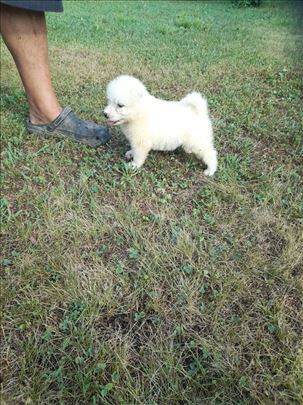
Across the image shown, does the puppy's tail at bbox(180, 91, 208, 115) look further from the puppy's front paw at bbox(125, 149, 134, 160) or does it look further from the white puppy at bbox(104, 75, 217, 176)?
the puppy's front paw at bbox(125, 149, 134, 160)

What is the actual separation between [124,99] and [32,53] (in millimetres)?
648

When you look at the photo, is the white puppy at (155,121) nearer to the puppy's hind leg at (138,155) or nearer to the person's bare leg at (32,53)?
the puppy's hind leg at (138,155)

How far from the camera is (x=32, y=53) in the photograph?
8.04ft

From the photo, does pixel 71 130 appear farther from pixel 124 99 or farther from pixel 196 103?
pixel 196 103

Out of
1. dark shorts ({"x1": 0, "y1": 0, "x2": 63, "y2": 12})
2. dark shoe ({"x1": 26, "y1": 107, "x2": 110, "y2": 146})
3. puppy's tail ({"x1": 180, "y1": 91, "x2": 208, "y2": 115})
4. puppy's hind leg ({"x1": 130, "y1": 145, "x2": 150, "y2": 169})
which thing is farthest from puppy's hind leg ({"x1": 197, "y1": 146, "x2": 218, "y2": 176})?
dark shorts ({"x1": 0, "y1": 0, "x2": 63, "y2": 12})

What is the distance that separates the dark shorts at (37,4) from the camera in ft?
6.93

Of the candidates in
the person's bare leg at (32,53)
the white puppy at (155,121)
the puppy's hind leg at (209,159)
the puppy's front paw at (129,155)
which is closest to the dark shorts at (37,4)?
the person's bare leg at (32,53)

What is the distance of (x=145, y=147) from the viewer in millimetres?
2482

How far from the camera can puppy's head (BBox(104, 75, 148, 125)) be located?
2354mm

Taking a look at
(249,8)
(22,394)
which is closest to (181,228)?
(22,394)

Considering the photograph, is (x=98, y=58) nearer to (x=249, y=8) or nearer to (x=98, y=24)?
(x=98, y=24)

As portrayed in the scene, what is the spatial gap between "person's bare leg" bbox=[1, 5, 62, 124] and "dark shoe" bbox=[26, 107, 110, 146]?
5 cm

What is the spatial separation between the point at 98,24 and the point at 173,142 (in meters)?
4.89

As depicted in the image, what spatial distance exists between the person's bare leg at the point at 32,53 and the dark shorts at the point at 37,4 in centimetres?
13
